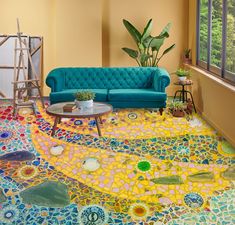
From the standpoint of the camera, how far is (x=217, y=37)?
19.0 ft

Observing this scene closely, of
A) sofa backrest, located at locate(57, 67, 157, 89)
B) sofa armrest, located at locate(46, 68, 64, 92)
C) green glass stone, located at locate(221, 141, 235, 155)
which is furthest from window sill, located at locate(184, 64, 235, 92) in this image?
sofa armrest, located at locate(46, 68, 64, 92)

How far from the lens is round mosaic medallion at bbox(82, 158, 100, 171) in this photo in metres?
4.16

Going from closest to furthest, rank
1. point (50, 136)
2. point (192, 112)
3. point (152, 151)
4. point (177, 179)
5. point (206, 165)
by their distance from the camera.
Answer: point (177, 179), point (206, 165), point (152, 151), point (50, 136), point (192, 112)

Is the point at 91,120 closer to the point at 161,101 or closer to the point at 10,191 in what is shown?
the point at 161,101

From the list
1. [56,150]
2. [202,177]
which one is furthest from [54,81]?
[202,177]

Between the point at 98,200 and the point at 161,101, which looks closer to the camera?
the point at 98,200

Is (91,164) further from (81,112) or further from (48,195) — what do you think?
(81,112)

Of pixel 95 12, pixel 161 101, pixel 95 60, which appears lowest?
pixel 161 101

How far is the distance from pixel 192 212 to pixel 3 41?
581 centimetres

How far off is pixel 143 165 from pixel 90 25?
4.15 meters

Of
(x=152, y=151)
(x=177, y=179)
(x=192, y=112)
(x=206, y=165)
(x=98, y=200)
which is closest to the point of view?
(x=98, y=200)

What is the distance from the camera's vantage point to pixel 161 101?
6.25m

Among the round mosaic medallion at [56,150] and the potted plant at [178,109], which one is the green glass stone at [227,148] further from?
the round mosaic medallion at [56,150]

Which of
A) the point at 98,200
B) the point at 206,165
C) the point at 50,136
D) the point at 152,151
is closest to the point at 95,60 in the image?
the point at 50,136
